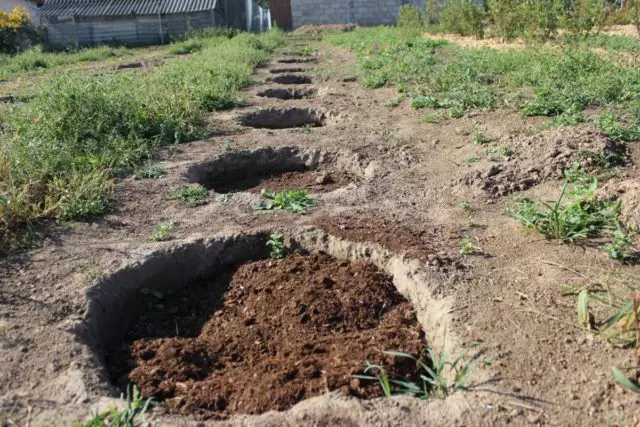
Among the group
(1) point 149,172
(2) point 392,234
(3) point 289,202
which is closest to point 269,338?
(2) point 392,234

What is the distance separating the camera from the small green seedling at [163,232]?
365 centimetres

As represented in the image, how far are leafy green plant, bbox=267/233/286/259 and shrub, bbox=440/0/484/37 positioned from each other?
44.7 feet

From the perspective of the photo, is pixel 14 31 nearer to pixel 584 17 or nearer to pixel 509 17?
pixel 509 17

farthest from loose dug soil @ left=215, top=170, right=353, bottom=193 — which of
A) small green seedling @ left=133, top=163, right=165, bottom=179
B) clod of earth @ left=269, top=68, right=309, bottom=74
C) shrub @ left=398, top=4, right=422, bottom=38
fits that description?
shrub @ left=398, top=4, right=422, bottom=38

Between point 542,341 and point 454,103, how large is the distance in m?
4.55

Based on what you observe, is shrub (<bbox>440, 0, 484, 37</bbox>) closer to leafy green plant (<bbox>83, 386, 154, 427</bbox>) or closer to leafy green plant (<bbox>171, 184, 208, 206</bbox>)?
leafy green plant (<bbox>171, 184, 208, 206</bbox>)

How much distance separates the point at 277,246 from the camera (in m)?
3.69

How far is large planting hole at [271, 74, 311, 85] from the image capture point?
10.2 metres

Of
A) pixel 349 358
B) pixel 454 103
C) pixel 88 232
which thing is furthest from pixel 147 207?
pixel 454 103

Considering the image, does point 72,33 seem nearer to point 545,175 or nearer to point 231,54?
point 231,54

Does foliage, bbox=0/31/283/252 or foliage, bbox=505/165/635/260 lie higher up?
foliage, bbox=0/31/283/252

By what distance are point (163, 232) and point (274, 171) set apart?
7.39ft

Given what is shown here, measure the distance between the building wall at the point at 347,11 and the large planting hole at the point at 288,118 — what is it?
64.1ft

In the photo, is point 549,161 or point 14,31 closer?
point 549,161
